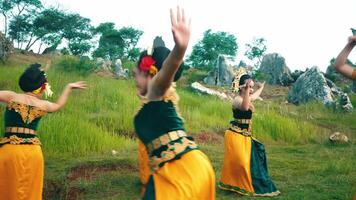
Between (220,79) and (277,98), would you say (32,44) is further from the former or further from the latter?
(277,98)

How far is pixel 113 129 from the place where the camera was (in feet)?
30.1

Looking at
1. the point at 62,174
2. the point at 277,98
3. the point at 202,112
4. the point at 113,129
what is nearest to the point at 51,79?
the point at 113,129

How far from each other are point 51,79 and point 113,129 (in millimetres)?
3623

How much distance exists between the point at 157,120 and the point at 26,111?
2.34 m

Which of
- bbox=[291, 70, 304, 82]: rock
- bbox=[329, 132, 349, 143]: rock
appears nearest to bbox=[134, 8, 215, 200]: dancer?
bbox=[329, 132, 349, 143]: rock

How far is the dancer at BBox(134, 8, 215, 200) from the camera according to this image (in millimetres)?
2227

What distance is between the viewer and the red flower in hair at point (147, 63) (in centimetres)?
249

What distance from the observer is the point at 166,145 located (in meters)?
2.36

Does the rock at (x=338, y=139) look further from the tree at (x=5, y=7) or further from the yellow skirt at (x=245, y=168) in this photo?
the tree at (x=5, y=7)

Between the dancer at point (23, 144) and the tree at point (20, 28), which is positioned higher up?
the tree at point (20, 28)

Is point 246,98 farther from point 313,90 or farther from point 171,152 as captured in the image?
point 313,90

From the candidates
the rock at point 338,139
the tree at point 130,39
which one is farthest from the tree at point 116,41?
the rock at point 338,139

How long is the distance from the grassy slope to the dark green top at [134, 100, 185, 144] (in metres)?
3.13

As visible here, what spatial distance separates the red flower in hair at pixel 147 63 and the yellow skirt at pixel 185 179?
0.58 metres
